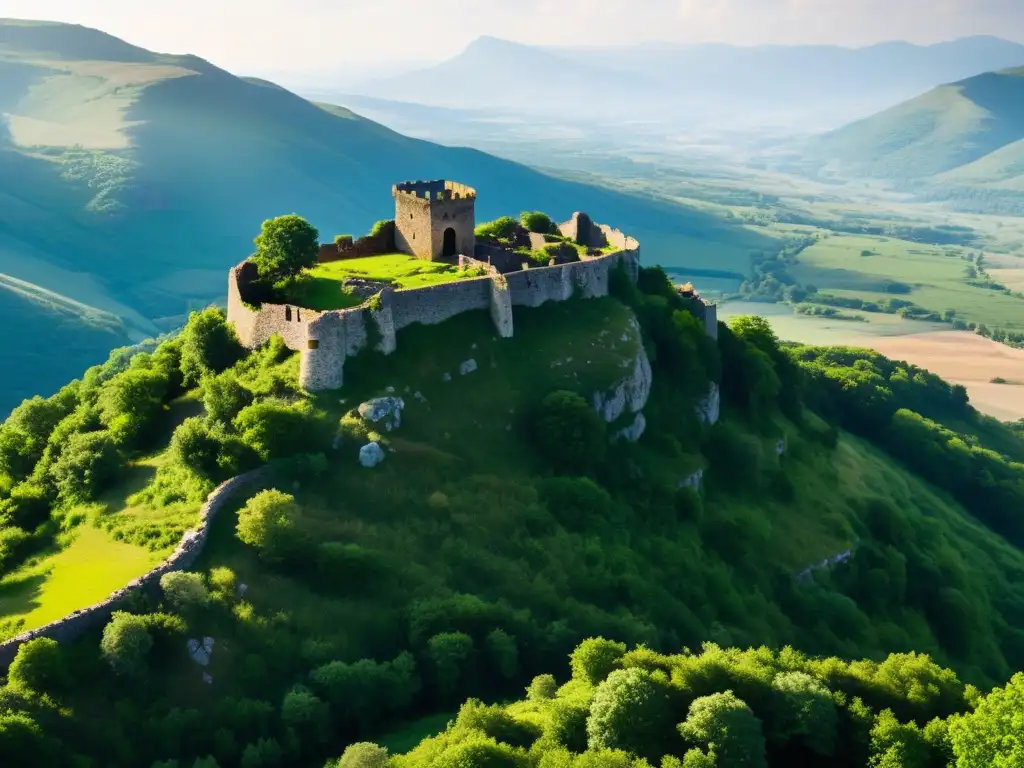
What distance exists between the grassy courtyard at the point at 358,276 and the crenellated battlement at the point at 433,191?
5278 millimetres

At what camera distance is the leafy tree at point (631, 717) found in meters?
34.3

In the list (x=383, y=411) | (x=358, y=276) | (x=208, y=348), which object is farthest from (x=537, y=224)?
(x=383, y=411)

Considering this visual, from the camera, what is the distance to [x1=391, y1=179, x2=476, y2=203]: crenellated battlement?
70.4 m

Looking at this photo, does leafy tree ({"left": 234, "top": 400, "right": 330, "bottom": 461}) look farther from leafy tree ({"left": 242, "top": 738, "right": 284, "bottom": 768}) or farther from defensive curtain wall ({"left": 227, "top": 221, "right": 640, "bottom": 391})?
leafy tree ({"left": 242, "top": 738, "right": 284, "bottom": 768})

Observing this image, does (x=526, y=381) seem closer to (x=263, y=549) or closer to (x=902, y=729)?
(x=263, y=549)

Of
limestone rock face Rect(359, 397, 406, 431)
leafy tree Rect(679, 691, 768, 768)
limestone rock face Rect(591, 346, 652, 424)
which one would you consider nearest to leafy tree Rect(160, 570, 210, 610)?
limestone rock face Rect(359, 397, 406, 431)

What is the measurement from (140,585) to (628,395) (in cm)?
3618

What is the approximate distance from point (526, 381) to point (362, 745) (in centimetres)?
2918

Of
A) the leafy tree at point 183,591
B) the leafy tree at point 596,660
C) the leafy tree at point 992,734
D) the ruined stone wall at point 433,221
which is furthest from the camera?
the ruined stone wall at point 433,221

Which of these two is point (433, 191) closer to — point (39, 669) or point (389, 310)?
point (389, 310)

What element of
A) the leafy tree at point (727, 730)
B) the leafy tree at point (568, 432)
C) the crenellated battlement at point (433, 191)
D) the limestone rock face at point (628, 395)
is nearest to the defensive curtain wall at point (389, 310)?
the crenellated battlement at point (433, 191)

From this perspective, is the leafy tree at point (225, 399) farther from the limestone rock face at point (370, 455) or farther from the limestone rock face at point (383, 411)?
the limestone rock face at point (370, 455)

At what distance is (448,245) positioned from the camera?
71250mm

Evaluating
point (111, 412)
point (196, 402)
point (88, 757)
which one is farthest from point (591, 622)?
point (111, 412)
